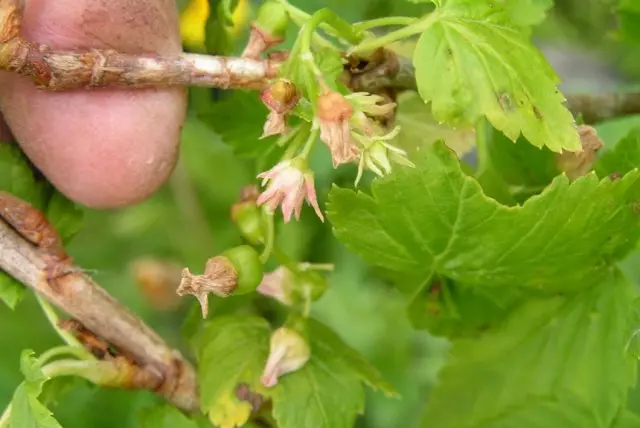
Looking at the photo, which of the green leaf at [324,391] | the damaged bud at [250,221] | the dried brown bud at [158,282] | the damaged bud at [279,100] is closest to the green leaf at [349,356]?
the green leaf at [324,391]

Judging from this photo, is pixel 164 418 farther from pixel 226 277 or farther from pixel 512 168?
pixel 512 168

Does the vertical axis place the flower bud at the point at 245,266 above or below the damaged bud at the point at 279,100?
below

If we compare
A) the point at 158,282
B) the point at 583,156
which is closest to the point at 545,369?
the point at 583,156

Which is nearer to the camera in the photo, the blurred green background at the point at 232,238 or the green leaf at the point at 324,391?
the green leaf at the point at 324,391

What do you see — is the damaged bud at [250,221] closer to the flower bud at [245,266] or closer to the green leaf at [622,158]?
the flower bud at [245,266]

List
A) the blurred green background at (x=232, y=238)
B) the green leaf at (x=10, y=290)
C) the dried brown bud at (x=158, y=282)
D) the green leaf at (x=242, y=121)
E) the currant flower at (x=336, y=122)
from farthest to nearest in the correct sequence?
the dried brown bud at (x=158, y=282) → the blurred green background at (x=232, y=238) → the green leaf at (x=242, y=121) → the green leaf at (x=10, y=290) → the currant flower at (x=336, y=122)

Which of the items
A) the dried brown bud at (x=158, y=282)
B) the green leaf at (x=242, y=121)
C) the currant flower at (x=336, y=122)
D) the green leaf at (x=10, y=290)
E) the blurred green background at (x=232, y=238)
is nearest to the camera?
the currant flower at (x=336, y=122)

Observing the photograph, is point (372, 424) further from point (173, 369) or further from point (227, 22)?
point (227, 22)

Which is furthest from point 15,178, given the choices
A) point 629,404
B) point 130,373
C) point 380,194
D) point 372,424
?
point 372,424
